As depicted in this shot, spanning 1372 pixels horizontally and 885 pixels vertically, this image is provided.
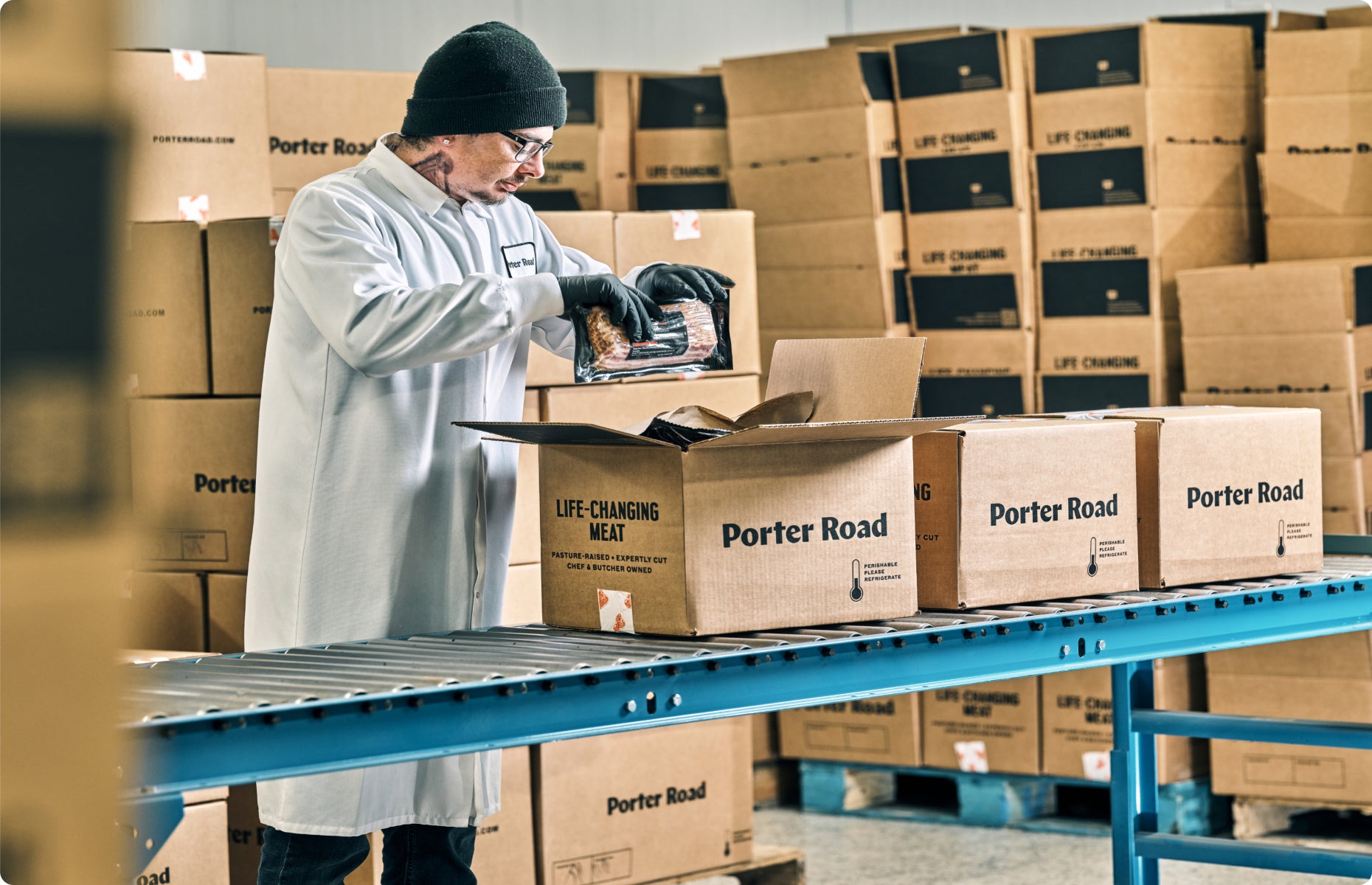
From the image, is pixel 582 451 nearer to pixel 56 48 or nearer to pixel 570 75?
pixel 56 48

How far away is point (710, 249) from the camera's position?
11.2 ft

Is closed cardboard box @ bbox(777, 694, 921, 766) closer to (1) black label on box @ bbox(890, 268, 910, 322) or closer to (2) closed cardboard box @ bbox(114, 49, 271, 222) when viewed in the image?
(1) black label on box @ bbox(890, 268, 910, 322)

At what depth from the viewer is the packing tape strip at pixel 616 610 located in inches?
76.8

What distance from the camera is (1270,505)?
7.79 ft

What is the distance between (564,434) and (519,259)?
22.0 inches

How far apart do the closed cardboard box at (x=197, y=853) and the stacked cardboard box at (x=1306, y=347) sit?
2731mm

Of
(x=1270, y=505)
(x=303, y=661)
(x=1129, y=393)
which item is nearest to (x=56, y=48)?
(x=303, y=661)

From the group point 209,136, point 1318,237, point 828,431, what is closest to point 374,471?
point 828,431

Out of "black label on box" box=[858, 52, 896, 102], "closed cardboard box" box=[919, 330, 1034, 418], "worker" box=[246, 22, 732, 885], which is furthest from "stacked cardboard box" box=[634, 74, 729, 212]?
"worker" box=[246, 22, 732, 885]

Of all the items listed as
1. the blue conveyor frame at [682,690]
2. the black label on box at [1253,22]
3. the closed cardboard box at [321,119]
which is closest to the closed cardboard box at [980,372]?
the black label on box at [1253,22]

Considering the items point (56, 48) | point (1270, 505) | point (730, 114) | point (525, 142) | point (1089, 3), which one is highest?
point (1089, 3)

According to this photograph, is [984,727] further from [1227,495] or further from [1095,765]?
[1227,495]

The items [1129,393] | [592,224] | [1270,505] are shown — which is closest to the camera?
[1270,505]

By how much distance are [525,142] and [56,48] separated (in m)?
1.80
